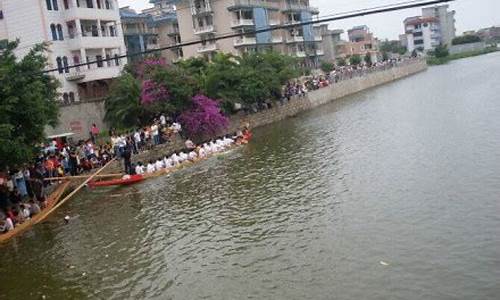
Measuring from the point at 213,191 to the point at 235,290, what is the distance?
9712 millimetres

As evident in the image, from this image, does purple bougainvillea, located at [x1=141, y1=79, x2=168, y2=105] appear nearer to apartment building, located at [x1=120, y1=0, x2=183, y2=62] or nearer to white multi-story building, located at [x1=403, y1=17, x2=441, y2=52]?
apartment building, located at [x1=120, y1=0, x2=183, y2=62]

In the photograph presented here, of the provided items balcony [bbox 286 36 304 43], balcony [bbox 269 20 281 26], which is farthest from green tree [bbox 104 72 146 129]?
balcony [bbox 286 36 304 43]

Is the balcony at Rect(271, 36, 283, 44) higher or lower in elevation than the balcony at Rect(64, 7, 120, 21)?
lower

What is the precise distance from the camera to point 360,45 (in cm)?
11456

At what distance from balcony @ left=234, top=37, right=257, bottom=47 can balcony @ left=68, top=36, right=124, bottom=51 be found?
17.0 metres

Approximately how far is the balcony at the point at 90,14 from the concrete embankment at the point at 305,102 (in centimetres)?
1330

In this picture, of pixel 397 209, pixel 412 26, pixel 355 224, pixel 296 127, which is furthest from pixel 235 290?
pixel 412 26

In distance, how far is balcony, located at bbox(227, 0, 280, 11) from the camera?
5922 cm

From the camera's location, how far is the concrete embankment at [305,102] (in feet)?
101

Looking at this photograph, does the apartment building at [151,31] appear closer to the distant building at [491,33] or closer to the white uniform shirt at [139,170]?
the white uniform shirt at [139,170]

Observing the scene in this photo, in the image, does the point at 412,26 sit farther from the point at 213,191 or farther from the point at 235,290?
the point at 235,290

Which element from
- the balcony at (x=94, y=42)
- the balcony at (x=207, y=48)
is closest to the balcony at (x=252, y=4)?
the balcony at (x=207, y=48)

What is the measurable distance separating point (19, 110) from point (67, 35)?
2120 cm

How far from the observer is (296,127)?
124 ft
